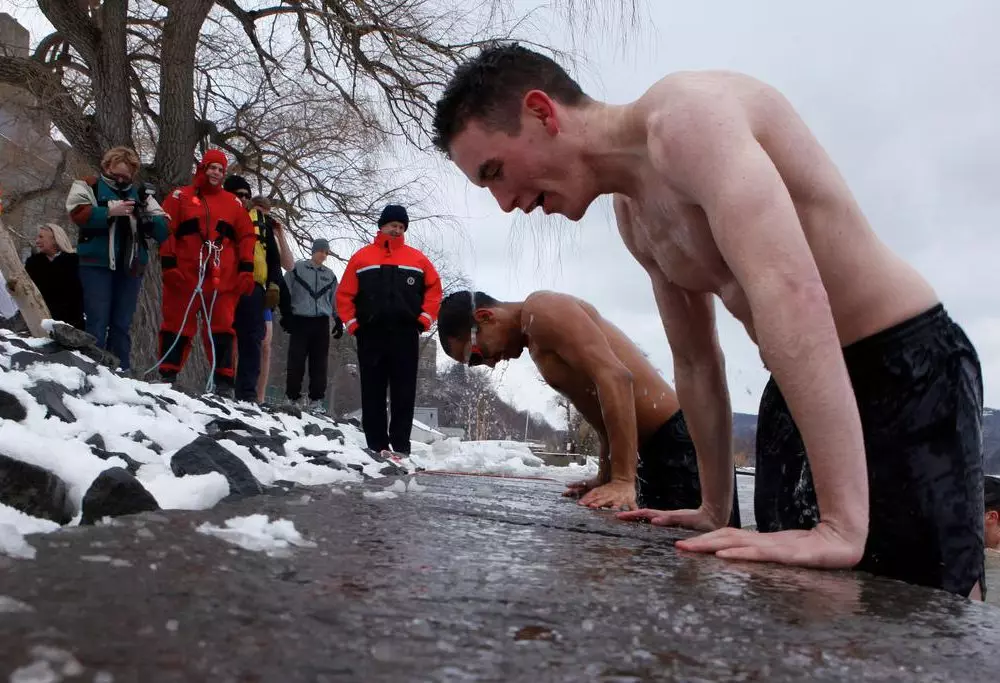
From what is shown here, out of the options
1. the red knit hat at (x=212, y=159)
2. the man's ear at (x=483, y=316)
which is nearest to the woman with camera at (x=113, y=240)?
the red knit hat at (x=212, y=159)

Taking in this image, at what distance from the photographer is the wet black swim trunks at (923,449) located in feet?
5.58

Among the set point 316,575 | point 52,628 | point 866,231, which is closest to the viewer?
point 52,628

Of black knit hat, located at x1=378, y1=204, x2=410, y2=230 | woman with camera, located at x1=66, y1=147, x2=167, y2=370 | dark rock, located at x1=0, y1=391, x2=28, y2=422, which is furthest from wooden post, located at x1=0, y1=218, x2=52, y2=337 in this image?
black knit hat, located at x1=378, y1=204, x2=410, y2=230

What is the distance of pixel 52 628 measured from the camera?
2.09 feet

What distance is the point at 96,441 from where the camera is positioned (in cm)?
206

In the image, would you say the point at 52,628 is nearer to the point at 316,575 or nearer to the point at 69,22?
the point at 316,575

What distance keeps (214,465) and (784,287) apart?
54.1 inches

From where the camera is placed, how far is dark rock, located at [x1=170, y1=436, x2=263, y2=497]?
1.87m

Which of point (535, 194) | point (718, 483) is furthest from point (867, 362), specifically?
point (535, 194)

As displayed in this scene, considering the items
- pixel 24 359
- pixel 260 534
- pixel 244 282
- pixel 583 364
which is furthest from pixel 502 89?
pixel 244 282

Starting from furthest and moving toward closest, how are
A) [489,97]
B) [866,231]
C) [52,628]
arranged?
[489,97]
[866,231]
[52,628]

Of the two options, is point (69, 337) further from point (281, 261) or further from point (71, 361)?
point (281, 261)

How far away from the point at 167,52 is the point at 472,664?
9059 millimetres

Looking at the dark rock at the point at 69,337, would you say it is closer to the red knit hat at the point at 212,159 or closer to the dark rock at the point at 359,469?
the dark rock at the point at 359,469
